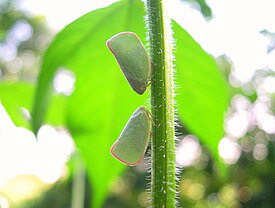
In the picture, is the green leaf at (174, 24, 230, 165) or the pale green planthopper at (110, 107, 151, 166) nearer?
the pale green planthopper at (110, 107, 151, 166)

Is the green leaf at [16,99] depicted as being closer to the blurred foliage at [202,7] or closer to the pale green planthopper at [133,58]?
the blurred foliage at [202,7]

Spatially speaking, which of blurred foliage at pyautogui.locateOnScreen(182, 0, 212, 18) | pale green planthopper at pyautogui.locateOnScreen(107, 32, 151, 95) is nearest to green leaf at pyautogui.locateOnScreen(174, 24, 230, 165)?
blurred foliage at pyautogui.locateOnScreen(182, 0, 212, 18)

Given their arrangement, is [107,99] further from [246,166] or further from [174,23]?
[246,166]

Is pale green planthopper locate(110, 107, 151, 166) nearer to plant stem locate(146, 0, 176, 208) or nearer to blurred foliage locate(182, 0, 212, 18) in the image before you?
plant stem locate(146, 0, 176, 208)

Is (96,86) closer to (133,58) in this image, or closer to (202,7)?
(202,7)

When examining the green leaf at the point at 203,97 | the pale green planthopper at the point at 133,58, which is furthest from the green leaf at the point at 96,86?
the pale green planthopper at the point at 133,58

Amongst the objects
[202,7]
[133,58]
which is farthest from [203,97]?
[133,58]
